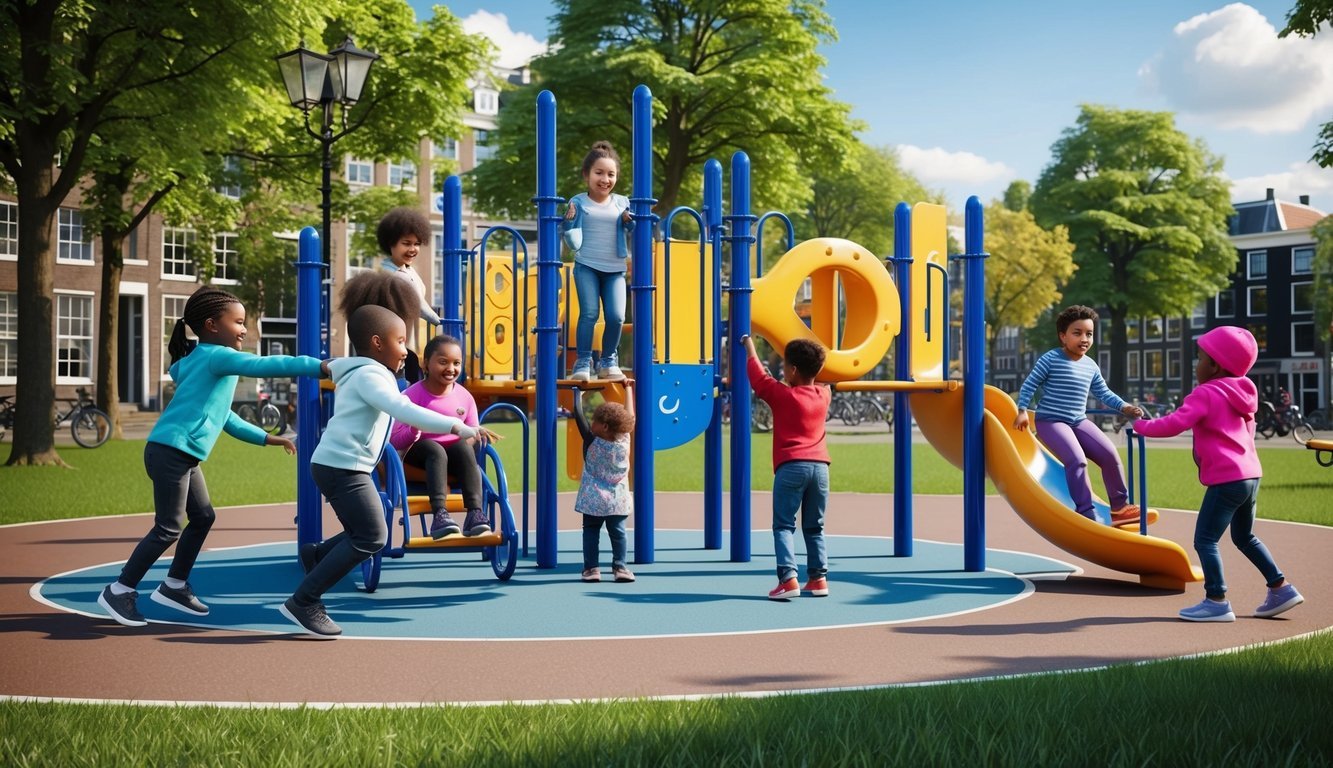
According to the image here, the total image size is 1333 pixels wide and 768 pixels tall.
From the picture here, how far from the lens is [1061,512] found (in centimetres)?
813

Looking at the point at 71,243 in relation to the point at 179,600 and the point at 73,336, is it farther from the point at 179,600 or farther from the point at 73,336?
the point at 179,600

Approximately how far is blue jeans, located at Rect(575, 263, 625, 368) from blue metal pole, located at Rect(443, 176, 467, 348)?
1227 millimetres

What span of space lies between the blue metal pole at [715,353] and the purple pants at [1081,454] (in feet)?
8.21

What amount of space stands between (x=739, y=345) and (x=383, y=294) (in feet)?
8.59

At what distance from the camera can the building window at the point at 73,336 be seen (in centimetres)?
4022

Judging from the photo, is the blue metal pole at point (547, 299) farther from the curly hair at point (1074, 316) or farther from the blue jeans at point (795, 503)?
the curly hair at point (1074, 316)

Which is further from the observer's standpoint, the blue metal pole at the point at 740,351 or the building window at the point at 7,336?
the building window at the point at 7,336

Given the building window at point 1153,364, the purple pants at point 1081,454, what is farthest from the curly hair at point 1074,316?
the building window at point 1153,364

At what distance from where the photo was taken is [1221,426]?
670 cm

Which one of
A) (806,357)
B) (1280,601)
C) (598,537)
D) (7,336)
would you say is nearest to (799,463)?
(806,357)

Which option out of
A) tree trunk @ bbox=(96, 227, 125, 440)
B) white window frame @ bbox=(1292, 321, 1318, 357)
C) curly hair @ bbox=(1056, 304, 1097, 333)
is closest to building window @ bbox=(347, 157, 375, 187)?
tree trunk @ bbox=(96, 227, 125, 440)

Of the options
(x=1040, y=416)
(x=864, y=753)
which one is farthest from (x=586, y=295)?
(x=864, y=753)

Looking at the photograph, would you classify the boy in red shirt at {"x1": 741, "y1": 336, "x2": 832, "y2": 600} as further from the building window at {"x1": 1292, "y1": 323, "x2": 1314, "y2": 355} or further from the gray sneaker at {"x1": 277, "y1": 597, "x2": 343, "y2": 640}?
the building window at {"x1": 1292, "y1": 323, "x2": 1314, "y2": 355}

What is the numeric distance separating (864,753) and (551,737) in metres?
1.03
